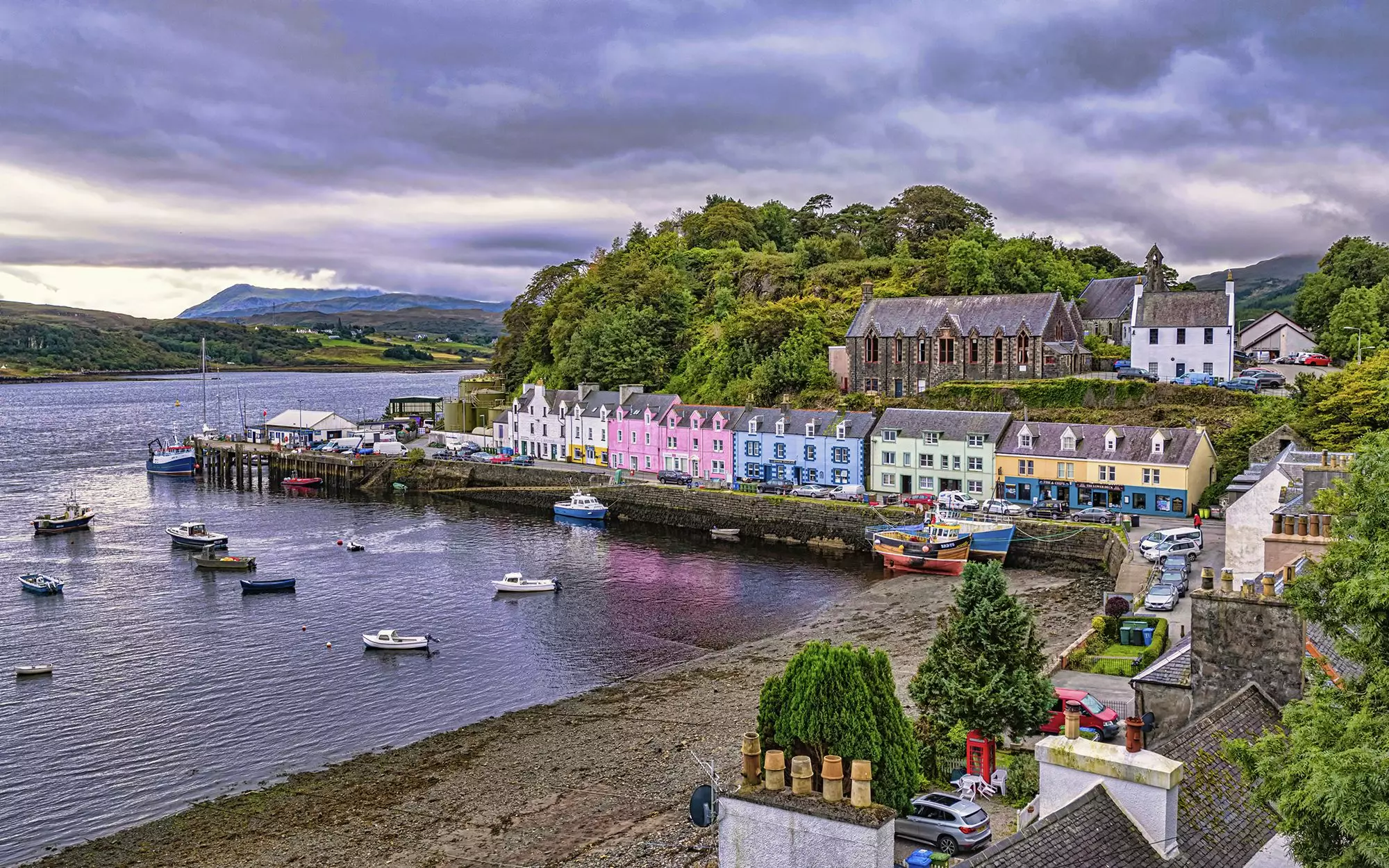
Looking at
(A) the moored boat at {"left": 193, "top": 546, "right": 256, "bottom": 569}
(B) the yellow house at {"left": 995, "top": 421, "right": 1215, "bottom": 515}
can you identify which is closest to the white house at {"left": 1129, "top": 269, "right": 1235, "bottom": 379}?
(B) the yellow house at {"left": 995, "top": 421, "right": 1215, "bottom": 515}

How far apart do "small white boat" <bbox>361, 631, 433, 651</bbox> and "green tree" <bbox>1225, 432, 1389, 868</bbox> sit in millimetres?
31878

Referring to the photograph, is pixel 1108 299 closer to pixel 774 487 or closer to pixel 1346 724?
pixel 774 487

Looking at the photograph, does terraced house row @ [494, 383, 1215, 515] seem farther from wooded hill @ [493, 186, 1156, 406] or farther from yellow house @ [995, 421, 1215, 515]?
wooded hill @ [493, 186, 1156, 406]

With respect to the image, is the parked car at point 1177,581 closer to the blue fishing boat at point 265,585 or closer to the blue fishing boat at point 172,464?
the blue fishing boat at point 265,585

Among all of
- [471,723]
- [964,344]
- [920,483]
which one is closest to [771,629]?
[471,723]

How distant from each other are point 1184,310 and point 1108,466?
58.8 ft

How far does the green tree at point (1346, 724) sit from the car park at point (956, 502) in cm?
4607

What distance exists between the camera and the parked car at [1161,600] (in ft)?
120

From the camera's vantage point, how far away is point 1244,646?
15070mm

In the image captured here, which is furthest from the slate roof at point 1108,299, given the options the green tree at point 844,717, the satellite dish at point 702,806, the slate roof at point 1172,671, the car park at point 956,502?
the satellite dish at point 702,806

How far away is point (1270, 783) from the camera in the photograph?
10.2 meters

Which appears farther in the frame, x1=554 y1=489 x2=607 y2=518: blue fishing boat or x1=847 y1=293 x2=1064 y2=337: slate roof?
x1=847 y1=293 x2=1064 y2=337: slate roof

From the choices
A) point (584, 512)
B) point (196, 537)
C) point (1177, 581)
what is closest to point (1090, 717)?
point (1177, 581)

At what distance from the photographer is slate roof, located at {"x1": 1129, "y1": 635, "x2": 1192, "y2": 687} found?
18.2m
